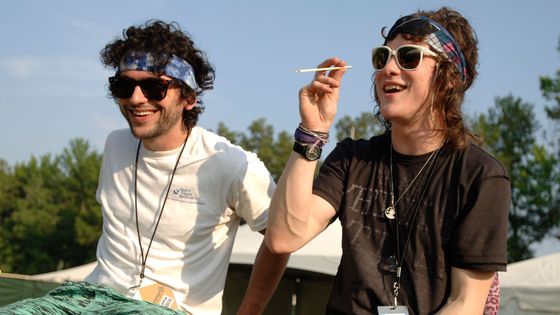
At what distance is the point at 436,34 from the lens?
8.21 feet

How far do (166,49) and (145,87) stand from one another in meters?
0.25

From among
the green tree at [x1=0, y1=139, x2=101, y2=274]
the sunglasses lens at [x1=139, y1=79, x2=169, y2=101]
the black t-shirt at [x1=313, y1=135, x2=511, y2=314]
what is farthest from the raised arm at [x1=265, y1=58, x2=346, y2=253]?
the green tree at [x1=0, y1=139, x2=101, y2=274]

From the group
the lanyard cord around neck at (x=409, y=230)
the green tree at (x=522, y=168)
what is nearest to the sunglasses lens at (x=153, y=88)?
the lanyard cord around neck at (x=409, y=230)

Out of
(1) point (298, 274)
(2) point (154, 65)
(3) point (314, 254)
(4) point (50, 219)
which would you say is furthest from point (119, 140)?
(4) point (50, 219)

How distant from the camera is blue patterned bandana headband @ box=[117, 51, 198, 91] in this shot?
322 cm

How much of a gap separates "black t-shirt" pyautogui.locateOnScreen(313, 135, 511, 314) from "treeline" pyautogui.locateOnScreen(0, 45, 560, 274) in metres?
31.7

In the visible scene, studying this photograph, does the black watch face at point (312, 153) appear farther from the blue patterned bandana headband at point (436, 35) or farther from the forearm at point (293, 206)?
the blue patterned bandana headband at point (436, 35)

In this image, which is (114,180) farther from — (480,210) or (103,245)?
(480,210)

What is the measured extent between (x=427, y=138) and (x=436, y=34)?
378 millimetres

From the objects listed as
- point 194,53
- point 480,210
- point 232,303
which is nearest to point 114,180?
point 194,53

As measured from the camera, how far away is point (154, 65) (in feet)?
10.6

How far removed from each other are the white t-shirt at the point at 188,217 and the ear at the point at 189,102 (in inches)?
6.2

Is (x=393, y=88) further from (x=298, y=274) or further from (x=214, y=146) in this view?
(x=298, y=274)

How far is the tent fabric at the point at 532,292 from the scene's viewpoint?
8688mm
